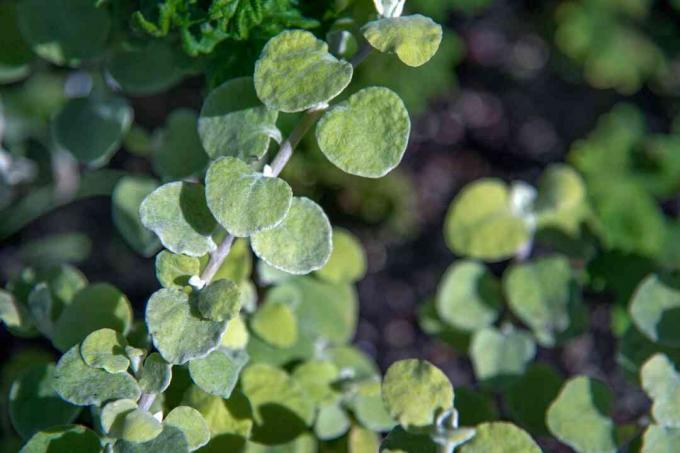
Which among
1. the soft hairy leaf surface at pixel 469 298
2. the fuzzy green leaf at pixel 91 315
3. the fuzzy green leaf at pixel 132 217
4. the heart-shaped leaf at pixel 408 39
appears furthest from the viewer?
the soft hairy leaf surface at pixel 469 298

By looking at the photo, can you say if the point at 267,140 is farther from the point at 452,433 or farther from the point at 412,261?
the point at 412,261

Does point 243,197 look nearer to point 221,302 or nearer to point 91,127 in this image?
point 221,302

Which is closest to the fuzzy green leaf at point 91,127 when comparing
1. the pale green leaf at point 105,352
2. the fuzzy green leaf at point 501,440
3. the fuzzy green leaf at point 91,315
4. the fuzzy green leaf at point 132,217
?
the fuzzy green leaf at point 132,217

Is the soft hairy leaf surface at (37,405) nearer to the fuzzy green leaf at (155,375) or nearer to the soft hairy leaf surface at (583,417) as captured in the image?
the fuzzy green leaf at (155,375)

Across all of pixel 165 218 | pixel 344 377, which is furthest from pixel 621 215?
pixel 165 218

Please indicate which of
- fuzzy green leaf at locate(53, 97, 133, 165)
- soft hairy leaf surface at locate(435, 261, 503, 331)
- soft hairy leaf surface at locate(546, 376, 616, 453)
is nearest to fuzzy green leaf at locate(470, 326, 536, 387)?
soft hairy leaf surface at locate(435, 261, 503, 331)

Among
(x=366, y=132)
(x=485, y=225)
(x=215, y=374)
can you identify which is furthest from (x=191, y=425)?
(x=485, y=225)
